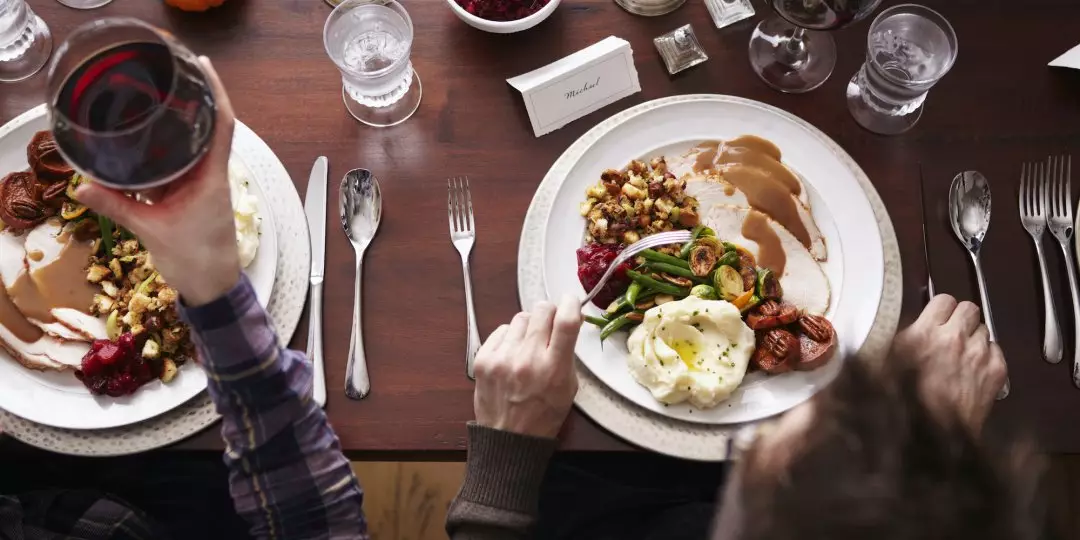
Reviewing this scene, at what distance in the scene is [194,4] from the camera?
1.62 meters

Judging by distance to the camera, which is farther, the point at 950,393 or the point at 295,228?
the point at 295,228

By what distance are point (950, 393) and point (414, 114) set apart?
46.5 inches

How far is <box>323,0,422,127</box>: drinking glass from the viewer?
1566 millimetres

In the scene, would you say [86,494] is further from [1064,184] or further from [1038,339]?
[1064,184]

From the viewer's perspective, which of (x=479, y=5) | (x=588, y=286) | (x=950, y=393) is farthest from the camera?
(x=479, y=5)

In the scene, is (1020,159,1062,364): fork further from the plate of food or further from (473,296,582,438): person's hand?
the plate of food

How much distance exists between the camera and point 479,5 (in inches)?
62.2

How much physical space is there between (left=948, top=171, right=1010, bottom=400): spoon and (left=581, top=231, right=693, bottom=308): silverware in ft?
1.84

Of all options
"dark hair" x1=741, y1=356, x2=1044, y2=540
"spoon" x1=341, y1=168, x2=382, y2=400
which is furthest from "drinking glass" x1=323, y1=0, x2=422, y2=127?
"dark hair" x1=741, y1=356, x2=1044, y2=540

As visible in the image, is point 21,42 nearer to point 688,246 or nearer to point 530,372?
point 530,372

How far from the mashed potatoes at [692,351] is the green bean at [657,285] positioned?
1.5 inches

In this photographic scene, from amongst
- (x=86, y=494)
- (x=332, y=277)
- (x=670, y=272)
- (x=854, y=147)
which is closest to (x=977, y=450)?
(x=670, y=272)

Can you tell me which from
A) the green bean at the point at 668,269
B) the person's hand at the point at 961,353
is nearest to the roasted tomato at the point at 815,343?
the person's hand at the point at 961,353

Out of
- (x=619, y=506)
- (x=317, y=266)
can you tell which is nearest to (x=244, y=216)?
(x=317, y=266)
